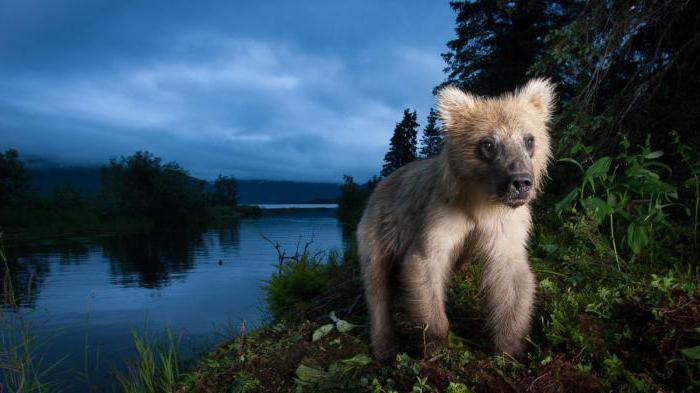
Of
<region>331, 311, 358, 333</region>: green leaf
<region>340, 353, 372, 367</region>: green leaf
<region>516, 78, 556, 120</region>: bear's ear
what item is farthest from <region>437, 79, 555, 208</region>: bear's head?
<region>331, 311, 358, 333</region>: green leaf

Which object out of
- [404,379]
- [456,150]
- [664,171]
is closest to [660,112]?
[664,171]

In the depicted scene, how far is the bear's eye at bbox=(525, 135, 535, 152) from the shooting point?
344 centimetres

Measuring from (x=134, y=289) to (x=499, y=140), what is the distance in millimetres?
40344

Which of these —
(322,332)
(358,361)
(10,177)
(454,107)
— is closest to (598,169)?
(454,107)

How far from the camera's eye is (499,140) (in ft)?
11.0

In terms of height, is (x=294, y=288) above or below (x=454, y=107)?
below

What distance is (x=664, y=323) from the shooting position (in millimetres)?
2816

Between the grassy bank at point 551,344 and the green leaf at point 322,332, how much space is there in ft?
0.03

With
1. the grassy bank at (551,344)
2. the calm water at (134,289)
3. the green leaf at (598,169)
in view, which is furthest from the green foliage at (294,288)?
the green leaf at (598,169)

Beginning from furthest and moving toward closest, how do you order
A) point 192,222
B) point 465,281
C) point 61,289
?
point 192,222 → point 61,289 → point 465,281

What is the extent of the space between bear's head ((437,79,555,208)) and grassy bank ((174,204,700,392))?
1070 millimetres

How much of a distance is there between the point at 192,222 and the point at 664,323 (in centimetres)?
9563

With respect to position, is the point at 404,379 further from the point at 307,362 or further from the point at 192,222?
the point at 192,222

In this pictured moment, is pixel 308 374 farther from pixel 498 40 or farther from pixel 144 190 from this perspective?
pixel 144 190
